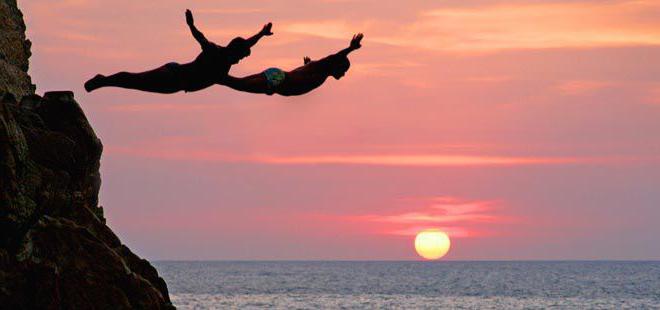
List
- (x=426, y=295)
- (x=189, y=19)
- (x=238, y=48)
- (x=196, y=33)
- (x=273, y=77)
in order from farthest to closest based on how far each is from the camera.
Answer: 1. (x=426, y=295)
2. (x=273, y=77)
3. (x=238, y=48)
4. (x=196, y=33)
5. (x=189, y=19)

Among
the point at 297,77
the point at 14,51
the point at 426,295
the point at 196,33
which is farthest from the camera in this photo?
the point at 426,295

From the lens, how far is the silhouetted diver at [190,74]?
13.4m

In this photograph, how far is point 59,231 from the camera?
838 inches

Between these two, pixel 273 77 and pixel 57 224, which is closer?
pixel 273 77

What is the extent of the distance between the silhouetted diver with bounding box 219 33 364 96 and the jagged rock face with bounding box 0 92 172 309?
4.73 metres

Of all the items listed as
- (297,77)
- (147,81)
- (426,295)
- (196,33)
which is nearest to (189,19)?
(196,33)

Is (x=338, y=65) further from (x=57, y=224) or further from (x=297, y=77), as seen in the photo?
(x=57, y=224)

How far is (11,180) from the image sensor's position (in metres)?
16.7

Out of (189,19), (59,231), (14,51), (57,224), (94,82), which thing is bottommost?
(59,231)

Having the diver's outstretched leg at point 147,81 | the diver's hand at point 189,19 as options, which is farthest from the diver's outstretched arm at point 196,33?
the diver's outstretched leg at point 147,81

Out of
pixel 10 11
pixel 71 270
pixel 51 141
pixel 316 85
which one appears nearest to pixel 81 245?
pixel 71 270

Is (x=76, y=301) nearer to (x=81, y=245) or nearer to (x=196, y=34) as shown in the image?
(x=81, y=245)

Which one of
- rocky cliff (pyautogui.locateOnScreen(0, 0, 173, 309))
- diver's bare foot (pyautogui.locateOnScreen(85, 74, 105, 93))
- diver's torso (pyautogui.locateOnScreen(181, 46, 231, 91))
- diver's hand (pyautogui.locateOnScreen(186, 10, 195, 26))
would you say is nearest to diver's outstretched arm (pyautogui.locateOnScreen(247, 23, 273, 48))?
diver's torso (pyautogui.locateOnScreen(181, 46, 231, 91))

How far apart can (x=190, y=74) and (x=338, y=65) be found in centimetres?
212
